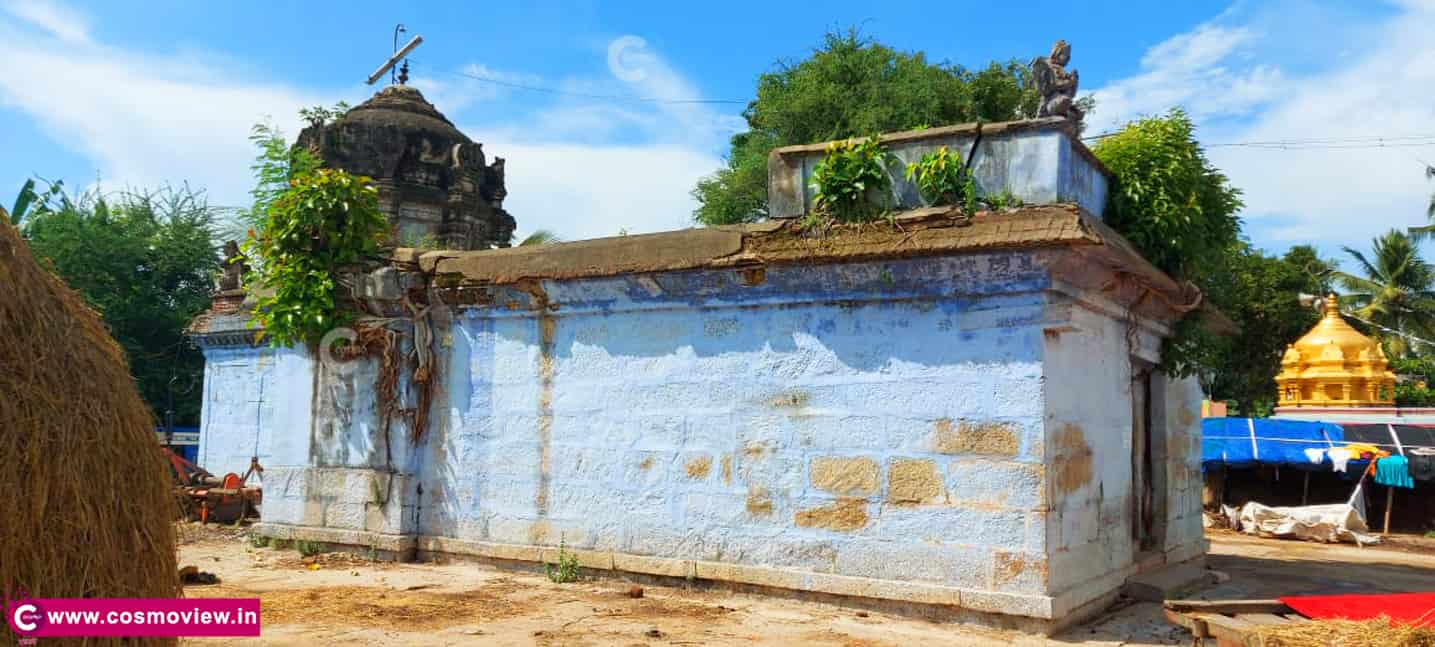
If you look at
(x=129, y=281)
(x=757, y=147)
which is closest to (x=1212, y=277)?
(x=757, y=147)

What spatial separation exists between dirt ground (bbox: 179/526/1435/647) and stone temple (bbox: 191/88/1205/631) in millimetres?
212

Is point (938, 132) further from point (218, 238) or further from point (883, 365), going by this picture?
point (218, 238)

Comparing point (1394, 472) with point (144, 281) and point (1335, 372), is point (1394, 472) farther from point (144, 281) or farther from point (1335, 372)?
point (144, 281)

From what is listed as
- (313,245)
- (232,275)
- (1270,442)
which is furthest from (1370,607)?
(232,275)

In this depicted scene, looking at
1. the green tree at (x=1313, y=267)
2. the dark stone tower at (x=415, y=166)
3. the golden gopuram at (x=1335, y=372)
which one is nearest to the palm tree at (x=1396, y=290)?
the green tree at (x=1313, y=267)

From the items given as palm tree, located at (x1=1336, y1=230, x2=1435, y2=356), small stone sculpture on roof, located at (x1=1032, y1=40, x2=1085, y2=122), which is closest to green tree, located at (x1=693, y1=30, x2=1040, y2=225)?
small stone sculpture on roof, located at (x1=1032, y1=40, x2=1085, y2=122)

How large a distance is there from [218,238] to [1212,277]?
22.4 m

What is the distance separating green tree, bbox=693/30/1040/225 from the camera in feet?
63.9

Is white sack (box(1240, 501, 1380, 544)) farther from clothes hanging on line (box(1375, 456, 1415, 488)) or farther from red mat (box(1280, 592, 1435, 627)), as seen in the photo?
red mat (box(1280, 592, 1435, 627))

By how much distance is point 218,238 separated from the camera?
24609mm

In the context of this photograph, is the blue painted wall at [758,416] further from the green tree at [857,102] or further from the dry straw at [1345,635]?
the green tree at [857,102]

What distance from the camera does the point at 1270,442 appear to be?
1672cm

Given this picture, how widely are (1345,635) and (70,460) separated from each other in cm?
510

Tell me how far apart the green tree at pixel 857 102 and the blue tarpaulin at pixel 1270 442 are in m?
6.99
